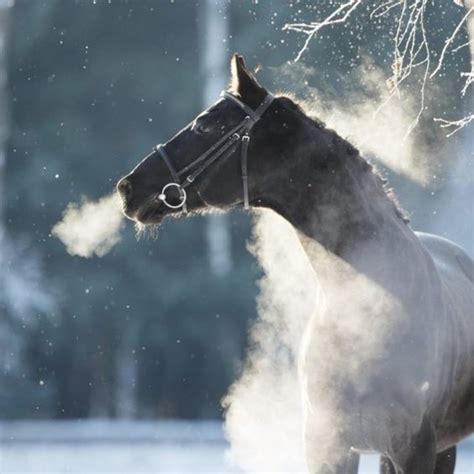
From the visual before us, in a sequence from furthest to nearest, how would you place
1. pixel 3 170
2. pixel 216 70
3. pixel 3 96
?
pixel 3 96, pixel 216 70, pixel 3 170

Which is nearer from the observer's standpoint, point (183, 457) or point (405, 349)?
point (405, 349)

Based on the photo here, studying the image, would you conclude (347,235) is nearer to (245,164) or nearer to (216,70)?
(245,164)

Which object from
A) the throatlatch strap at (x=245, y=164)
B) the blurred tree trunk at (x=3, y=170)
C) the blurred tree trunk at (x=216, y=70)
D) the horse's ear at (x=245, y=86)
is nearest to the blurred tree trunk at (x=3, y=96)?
the blurred tree trunk at (x=3, y=170)

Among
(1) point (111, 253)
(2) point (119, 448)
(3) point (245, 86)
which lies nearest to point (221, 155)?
(3) point (245, 86)

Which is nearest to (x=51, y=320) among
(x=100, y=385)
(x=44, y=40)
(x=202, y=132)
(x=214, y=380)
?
(x=100, y=385)

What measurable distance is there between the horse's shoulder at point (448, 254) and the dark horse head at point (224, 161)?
44.8 inches

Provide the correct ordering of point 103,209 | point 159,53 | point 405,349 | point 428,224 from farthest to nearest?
point 159,53 < point 428,224 < point 103,209 < point 405,349

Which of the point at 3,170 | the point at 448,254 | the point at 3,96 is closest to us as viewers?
the point at 448,254

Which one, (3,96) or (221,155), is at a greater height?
(3,96)

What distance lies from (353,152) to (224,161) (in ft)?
1.43

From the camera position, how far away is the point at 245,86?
4602mm

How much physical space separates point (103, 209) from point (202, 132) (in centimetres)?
131

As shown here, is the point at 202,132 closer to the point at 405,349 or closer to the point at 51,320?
the point at 405,349

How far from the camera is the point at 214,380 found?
14.5m
